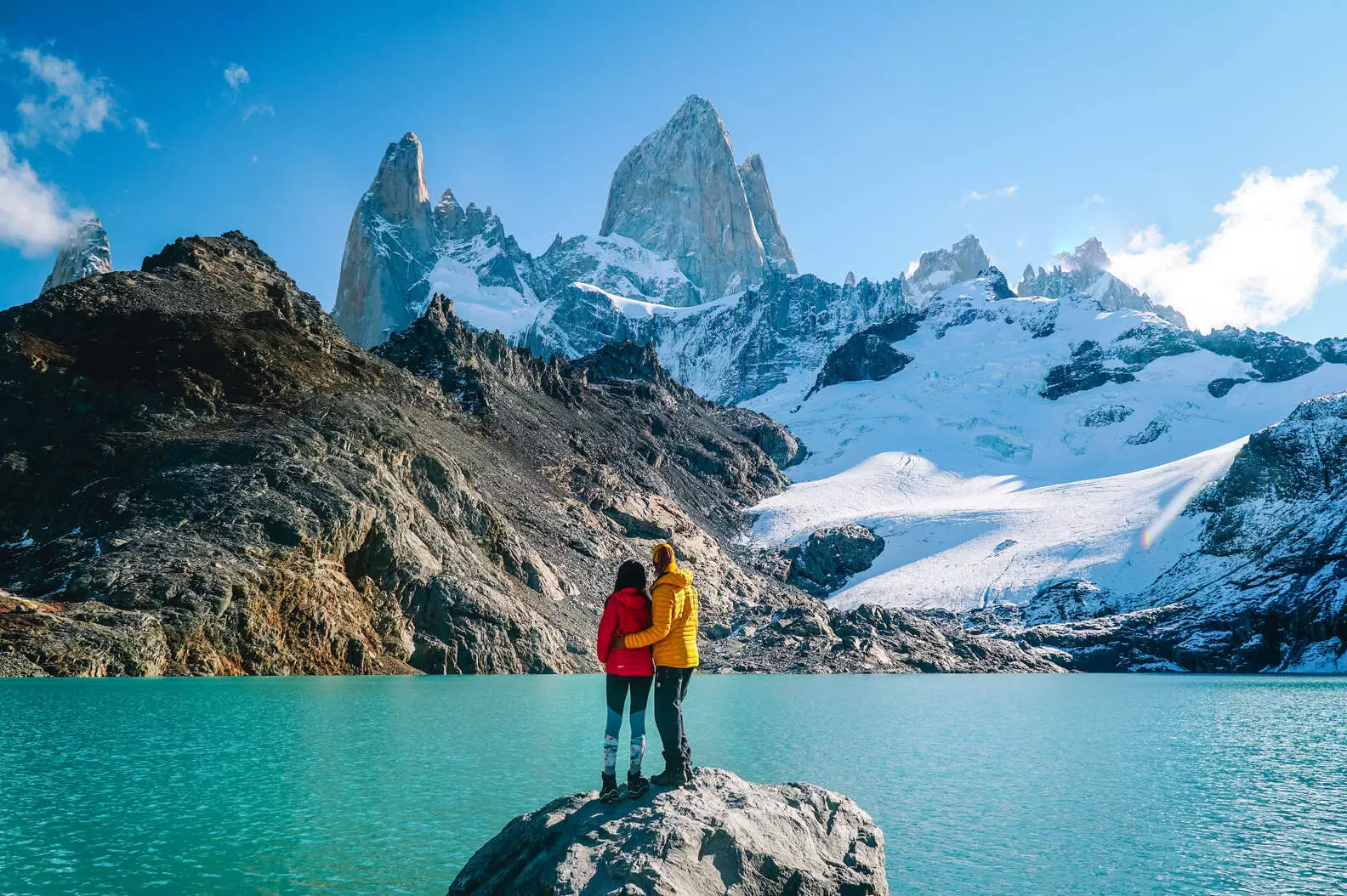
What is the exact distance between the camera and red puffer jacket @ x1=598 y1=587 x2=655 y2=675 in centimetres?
1162

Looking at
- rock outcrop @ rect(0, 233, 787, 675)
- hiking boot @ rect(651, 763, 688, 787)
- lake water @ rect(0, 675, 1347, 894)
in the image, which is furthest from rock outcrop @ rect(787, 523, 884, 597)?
hiking boot @ rect(651, 763, 688, 787)

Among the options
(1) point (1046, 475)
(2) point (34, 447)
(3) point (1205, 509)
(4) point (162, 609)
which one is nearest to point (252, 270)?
(2) point (34, 447)

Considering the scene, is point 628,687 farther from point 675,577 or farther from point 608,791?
point 675,577

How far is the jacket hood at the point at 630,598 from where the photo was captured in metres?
11.6

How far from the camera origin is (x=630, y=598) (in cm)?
1162

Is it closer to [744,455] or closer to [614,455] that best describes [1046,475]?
[744,455]

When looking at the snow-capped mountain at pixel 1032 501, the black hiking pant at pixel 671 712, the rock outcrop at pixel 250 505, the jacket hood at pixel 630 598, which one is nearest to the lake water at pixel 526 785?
the black hiking pant at pixel 671 712

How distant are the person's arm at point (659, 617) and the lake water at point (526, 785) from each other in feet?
16.0

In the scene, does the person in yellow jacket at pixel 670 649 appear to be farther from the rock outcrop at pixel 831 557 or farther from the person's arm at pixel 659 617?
the rock outcrop at pixel 831 557

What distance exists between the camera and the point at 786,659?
84812 mm

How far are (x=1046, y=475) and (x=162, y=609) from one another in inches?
6471

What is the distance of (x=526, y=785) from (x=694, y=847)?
37.1ft

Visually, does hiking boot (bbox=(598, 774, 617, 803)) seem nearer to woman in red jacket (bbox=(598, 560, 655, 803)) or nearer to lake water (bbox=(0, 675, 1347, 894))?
woman in red jacket (bbox=(598, 560, 655, 803))

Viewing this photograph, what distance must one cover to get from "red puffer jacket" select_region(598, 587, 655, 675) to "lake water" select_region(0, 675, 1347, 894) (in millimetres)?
4437
